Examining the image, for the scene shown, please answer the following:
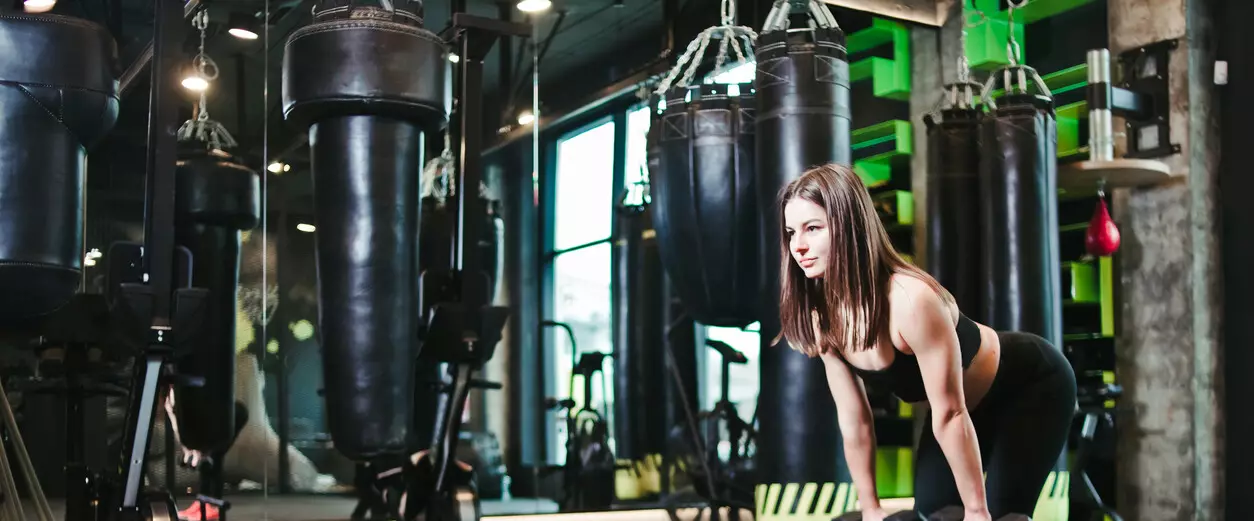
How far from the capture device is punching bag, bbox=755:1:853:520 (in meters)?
4.01

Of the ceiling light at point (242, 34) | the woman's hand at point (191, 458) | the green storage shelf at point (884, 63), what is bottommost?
the woman's hand at point (191, 458)

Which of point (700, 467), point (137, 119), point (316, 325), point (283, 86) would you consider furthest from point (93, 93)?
point (700, 467)

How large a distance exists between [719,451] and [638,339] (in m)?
0.61

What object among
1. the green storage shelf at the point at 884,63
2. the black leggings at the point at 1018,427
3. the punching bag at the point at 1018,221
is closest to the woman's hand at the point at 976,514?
the black leggings at the point at 1018,427

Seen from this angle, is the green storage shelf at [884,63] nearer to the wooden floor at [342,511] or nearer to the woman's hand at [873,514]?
the wooden floor at [342,511]

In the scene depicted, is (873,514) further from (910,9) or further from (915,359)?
(910,9)

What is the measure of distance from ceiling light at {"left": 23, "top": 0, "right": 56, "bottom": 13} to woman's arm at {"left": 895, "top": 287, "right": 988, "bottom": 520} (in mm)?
2525

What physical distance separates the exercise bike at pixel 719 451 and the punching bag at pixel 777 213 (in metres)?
1.03

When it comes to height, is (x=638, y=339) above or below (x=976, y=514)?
above

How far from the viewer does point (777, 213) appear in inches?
157

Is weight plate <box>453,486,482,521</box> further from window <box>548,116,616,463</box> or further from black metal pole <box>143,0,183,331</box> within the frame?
black metal pole <box>143,0,183,331</box>

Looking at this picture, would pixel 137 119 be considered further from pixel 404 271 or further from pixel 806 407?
pixel 806 407

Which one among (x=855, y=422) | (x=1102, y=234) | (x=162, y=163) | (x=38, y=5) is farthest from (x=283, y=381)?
(x=1102, y=234)

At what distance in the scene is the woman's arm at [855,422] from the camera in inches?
115
